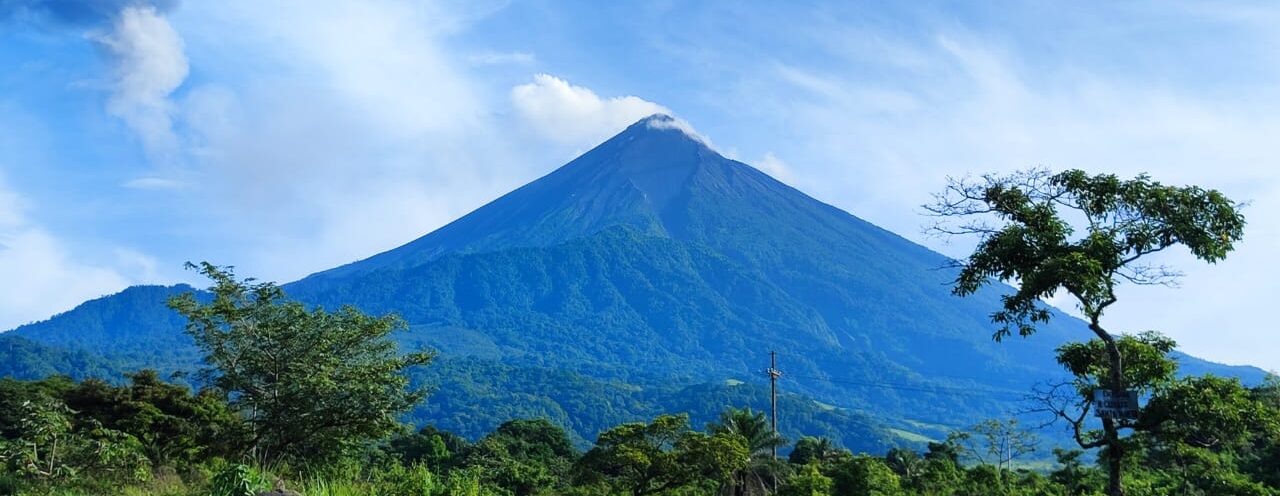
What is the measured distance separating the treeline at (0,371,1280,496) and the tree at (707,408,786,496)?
0.22ft

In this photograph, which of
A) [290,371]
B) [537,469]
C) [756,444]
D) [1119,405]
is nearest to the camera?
[1119,405]

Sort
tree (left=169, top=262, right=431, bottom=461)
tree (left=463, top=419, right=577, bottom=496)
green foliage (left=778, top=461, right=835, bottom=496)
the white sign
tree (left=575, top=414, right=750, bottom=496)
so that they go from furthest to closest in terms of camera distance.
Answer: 1. tree (left=463, top=419, right=577, bottom=496)
2. tree (left=575, top=414, right=750, bottom=496)
3. green foliage (left=778, top=461, right=835, bottom=496)
4. tree (left=169, top=262, right=431, bottom=461)
5. the white sign

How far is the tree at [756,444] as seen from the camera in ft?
101

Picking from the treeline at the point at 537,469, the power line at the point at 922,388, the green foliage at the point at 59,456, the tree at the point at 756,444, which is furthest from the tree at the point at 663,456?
the power line at the point at 922,388

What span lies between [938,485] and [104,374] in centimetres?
16221

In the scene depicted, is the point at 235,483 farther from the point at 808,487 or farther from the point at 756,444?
the point at 756,444

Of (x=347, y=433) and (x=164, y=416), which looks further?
(x=164, y=416)

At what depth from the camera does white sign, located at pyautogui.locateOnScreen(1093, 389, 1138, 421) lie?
24.8ft

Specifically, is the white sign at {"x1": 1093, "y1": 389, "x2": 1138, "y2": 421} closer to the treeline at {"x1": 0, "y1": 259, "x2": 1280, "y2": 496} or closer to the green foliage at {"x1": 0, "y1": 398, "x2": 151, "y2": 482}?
the treeline at {"x1": 0, "y1": 259, "x2": 1280, "y2": 496}

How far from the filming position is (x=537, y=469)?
34.3 meters

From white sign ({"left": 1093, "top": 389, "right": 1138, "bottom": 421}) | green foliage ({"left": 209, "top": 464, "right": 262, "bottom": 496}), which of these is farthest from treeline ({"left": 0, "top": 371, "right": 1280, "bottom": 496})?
white sign ({"left": 1093, "top": 389, "right": 1138, "bottom": 421})

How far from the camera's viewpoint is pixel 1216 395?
748cm

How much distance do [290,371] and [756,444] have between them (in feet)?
68.3

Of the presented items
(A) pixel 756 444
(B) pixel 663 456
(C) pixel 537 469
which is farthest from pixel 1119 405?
(C) pixel 537 469
